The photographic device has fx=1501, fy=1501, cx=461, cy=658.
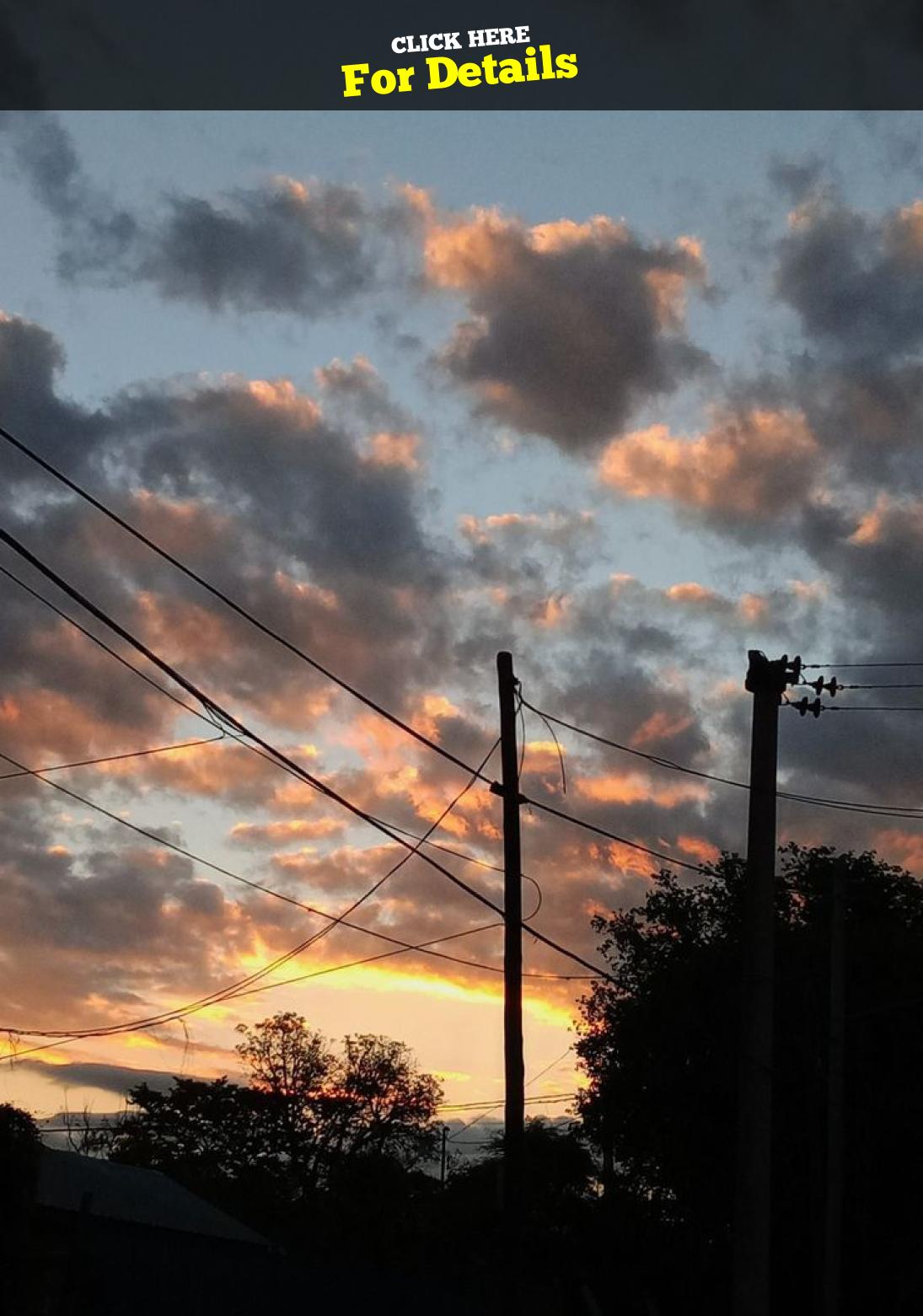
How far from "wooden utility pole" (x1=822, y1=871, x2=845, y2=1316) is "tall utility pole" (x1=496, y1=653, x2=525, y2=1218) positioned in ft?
36.9

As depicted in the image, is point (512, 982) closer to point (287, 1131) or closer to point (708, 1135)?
point (708, 1135)

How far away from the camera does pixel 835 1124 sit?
29.2 meters

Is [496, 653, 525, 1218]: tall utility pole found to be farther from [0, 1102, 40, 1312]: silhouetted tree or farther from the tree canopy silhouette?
the tree canopy silhouette

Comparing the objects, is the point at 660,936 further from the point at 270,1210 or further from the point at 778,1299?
the point at 270,1210

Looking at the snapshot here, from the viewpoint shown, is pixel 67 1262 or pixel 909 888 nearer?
pixel 67 1262

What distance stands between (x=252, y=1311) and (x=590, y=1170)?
6386cm

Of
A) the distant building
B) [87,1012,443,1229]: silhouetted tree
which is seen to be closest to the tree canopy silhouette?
[87,1012,443,1229]: silhouetted tree

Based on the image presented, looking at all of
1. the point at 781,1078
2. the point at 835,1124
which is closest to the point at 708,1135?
the point at 781,1078

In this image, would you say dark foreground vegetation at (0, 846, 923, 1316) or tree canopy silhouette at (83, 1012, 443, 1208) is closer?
dark foreground vegetation at (0, 846, 923, 1316)

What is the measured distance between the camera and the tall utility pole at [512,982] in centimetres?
1938

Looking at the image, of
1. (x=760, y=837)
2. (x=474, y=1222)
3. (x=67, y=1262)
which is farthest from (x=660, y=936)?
(x=474, y=1222)

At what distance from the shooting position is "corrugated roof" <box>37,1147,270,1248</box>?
3020 cm

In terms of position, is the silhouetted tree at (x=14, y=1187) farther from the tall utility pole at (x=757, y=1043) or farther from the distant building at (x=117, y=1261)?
the tall utility pole at (x=757, y=1043)

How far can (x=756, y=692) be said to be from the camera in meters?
21.1
